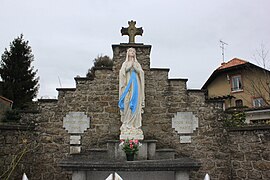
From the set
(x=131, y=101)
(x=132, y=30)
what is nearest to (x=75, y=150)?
(x=131, y=101)

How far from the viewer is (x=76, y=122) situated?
7.29m

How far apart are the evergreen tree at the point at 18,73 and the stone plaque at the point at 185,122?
514 inches

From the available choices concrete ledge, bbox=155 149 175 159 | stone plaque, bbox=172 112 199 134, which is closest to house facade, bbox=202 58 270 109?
stone plaque, bbox=172 112 199 134

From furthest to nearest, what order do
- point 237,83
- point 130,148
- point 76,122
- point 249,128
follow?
point 237,83, point 76,122, point 249,128, point 130,148

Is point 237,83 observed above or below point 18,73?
below

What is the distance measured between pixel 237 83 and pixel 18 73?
16802 mm

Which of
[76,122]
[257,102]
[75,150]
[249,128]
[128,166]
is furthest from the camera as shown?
[257,102]

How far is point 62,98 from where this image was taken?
7.40 meters

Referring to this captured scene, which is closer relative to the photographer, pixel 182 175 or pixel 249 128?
pixel 182 175

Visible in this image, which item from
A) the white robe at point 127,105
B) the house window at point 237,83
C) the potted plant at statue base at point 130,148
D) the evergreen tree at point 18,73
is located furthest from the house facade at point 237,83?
the evergreen tree at point 18,73

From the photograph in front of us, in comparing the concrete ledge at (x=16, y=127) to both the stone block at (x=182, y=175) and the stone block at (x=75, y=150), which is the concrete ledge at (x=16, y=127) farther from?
the stone block at (x=182, y=175)

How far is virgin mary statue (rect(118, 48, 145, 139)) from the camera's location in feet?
20.9

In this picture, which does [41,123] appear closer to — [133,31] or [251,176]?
[133,31]

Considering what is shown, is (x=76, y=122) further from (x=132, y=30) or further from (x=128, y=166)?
(x=132, y=30)
